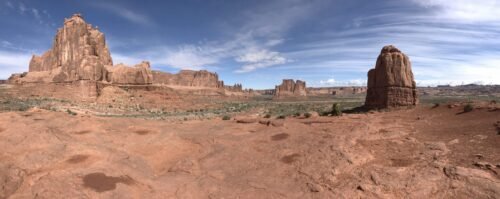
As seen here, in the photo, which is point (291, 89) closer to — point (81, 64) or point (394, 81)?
point (81, 64)

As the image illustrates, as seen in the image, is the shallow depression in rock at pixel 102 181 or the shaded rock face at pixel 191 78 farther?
the shaded rock face at pixel 191 78

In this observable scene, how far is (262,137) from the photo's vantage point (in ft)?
48.1

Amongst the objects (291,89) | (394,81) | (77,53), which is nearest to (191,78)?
(291,89)

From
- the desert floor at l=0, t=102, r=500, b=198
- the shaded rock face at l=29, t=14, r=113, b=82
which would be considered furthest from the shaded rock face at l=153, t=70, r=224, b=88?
the desert floor at l=0, t=102, r=500, b=198

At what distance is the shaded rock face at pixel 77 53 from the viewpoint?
5748cm

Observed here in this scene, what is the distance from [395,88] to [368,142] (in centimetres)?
1978

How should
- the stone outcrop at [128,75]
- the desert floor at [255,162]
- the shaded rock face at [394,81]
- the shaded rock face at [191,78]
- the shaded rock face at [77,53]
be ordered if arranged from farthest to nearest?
the shaded rock face at [191,78], the stone outcrop at [128,75], the shaded rock face at [77,53], the shaded rock face at [394,81], the desert floor at [255,162]

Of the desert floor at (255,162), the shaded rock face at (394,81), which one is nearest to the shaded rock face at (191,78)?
the shaded rock face at (394,81)

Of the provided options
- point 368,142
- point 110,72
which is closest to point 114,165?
point 368,142

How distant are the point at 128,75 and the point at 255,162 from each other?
64575 millimetres

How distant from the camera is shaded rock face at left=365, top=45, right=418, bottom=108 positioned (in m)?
29.7

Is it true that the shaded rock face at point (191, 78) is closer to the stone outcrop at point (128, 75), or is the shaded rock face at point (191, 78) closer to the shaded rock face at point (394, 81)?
the stone outcrop at point (128, 75)

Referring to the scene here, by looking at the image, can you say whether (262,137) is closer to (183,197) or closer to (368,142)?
(368,142)

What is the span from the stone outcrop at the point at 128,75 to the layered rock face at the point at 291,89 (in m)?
105
